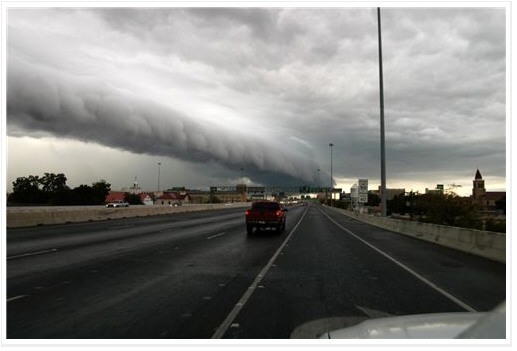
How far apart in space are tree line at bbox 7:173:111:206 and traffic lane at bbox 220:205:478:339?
109 meters

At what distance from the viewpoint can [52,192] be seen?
127250 millimetres

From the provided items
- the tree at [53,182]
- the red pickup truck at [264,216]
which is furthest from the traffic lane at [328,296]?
the tree at [53,182]

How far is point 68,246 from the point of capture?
17.9 metres

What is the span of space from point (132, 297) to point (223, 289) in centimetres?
181

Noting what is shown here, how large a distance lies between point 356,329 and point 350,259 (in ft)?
36.2

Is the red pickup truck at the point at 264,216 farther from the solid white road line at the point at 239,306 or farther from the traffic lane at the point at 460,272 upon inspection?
the solid white road line at the point at 239,306

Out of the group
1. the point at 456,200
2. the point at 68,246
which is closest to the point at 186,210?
the point at 456,200

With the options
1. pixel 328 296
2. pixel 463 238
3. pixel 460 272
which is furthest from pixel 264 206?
pixel 328 296

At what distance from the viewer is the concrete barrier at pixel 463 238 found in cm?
1523

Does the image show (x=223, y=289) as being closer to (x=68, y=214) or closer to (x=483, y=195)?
(x=68, y=214)

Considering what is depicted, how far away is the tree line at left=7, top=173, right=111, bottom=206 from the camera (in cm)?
11612

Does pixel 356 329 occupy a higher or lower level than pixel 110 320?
higher

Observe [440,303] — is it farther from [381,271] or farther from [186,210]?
[186,210]

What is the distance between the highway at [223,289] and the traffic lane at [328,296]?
2 cm
